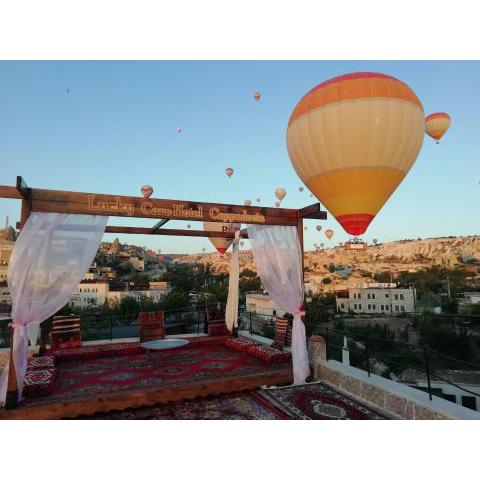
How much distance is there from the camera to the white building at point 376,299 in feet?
213

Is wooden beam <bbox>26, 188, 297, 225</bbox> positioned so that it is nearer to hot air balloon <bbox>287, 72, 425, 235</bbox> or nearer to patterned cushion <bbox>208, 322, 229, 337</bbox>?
hot air balloon <bbox>287, 72, 425, 235</bbox>

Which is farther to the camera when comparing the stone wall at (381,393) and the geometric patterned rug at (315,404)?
the geometric patterned rug at (315,404)

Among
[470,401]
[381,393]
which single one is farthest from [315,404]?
[470,401]

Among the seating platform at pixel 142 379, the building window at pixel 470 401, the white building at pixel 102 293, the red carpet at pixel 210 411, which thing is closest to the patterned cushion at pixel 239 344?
the seating platform at pixel 142 379

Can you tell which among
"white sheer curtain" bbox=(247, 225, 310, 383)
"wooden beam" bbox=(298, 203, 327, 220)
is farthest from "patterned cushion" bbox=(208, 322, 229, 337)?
"wooden beam" bbox=(298, 203, 327, 220)

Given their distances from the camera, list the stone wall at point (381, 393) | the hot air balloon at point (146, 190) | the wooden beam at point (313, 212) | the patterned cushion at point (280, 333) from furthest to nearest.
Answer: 1. the patterned cushion at point (280, 333)
2. the wooden beam at point (313, 212)
3. the hot air balloon at point (146, 190)
4. the stone wall at point (381, 393)

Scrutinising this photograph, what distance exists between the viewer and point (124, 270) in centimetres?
8738

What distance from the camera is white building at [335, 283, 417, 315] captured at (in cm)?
6488

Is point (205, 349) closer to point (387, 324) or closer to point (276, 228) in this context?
point (276, 228)

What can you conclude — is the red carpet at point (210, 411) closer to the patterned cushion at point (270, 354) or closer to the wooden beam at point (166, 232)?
the patterned cushion at point (270, 354)

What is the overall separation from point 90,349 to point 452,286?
2950 inches

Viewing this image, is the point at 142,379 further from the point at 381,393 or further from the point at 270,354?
the point at 381,393

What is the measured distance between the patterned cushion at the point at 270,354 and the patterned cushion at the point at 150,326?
2721mm

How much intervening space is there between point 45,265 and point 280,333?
465 centimetres
